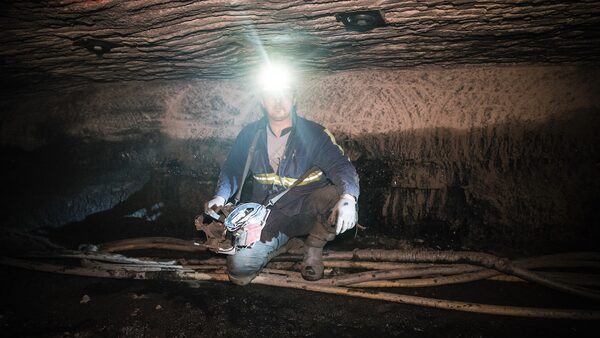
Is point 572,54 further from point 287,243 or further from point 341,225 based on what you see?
point 287,243

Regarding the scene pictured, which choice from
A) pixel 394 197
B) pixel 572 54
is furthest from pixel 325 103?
pixel 572 54

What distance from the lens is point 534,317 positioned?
2199 millimetres

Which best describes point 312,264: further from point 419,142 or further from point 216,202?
point 419,142

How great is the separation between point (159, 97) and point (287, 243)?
2.86 meters

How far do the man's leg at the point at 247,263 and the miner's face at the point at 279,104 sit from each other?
116cm

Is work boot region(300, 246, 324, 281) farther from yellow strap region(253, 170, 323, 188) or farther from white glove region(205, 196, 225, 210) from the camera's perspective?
white glove region(205, 196, 225, 210)

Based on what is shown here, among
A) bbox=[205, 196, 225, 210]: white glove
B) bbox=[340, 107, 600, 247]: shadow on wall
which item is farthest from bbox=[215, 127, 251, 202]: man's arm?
bbox=[340, 107, 600, 247]: shadow on wall

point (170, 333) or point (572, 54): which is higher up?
point (572, 54)

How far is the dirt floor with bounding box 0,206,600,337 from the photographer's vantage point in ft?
7.20

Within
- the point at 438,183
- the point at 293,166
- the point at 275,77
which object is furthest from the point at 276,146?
the point at 438,183

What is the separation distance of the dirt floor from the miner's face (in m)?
1.56

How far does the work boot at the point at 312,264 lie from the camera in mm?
2766

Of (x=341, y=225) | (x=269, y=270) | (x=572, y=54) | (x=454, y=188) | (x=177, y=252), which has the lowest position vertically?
(x=177, y=252)

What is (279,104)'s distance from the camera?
9.92 ft
